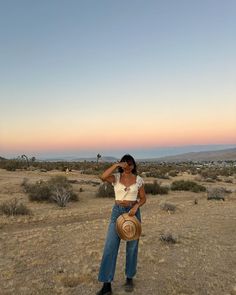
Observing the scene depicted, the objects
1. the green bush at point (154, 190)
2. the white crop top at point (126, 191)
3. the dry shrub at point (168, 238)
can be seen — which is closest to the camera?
the white crop top at point (126, 191)

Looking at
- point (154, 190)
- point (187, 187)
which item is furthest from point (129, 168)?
point (187, 187)

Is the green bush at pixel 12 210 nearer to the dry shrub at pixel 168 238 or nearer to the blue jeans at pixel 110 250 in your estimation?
the dry shrub at pixel 168 238

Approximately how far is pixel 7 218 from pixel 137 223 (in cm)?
934

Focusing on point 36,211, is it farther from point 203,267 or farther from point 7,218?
point 203,267

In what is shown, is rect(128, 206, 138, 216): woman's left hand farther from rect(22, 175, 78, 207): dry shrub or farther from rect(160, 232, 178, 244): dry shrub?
rect(22, 175, 78, 207): dry shrub

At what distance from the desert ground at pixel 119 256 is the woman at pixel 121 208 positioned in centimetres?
37

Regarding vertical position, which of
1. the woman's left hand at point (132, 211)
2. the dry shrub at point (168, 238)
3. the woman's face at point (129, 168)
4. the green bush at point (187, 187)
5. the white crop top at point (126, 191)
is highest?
the woman's face at point (129, 168)

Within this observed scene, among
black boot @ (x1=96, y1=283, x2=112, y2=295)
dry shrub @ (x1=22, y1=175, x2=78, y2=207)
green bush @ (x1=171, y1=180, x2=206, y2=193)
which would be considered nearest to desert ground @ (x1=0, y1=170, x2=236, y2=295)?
black boot @ (x1=96, y1=283, x2=112, y2=295)

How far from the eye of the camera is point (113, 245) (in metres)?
6.58

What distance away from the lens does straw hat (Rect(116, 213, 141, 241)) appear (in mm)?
6414

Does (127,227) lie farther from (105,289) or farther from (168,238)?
(168,238)

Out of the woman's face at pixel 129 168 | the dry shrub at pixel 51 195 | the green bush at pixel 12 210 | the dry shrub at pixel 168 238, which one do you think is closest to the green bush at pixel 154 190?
the dry shrub at pixel 51 195

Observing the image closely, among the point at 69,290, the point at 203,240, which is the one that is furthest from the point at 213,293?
the point at 203,240

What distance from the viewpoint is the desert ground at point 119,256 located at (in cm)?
725
